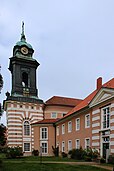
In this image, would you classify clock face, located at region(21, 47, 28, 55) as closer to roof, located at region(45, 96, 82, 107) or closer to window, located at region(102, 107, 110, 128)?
roof, located at region(45, 96, 82, 107)

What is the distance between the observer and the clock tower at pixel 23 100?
3972cm

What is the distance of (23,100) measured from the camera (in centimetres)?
4116

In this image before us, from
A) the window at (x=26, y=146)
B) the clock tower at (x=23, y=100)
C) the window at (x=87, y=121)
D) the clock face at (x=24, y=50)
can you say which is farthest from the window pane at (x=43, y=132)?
the clock face at (x=24, y=50)

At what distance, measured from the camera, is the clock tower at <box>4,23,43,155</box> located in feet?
130

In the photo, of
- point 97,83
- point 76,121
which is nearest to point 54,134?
point 76,121

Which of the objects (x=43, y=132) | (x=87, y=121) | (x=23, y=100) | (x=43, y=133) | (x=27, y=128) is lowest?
(x=43, y=133)

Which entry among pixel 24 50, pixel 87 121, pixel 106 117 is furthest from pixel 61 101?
pixel 106 117

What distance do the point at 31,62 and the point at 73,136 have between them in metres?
20.2

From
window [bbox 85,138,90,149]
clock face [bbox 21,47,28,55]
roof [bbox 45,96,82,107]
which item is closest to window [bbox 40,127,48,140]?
roof [bbox 45,96,82,107]

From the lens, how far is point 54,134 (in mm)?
37688

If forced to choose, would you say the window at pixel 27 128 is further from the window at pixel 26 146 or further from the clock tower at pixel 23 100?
the window at pixel 26 146

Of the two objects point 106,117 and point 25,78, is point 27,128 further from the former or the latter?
point 106,117

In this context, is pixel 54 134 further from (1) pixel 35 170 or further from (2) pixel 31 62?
(1) pixel 35 170

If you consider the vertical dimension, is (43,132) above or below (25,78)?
below
